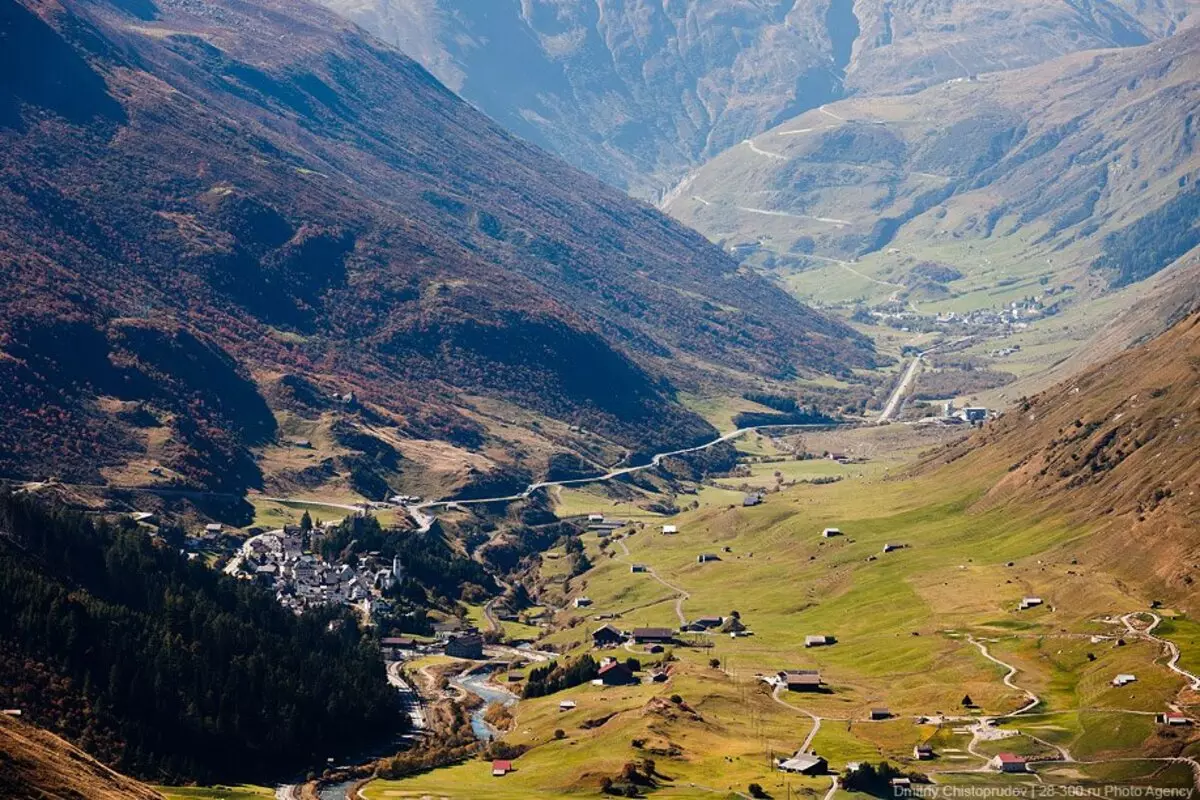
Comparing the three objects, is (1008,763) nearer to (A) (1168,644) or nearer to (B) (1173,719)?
(B) (1173,719)

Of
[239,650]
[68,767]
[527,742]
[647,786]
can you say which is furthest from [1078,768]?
[239,650]

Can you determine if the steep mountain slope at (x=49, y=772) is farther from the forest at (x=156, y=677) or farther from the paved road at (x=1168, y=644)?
the paved road at (x=1168, y=644)

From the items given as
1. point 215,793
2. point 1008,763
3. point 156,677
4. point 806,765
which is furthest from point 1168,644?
point 156,677

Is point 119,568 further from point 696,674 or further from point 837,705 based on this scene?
point 837,705

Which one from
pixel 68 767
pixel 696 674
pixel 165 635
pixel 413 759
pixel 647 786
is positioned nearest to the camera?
pixel 68 767

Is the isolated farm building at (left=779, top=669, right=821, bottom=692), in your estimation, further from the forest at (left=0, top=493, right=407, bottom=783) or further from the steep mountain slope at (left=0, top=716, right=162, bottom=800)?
the steep mountain slope at (left=0, top=716, right=162, bottom=800)

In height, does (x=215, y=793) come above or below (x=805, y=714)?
below

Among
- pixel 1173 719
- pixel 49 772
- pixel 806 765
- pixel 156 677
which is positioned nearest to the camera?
pixel 49 772
